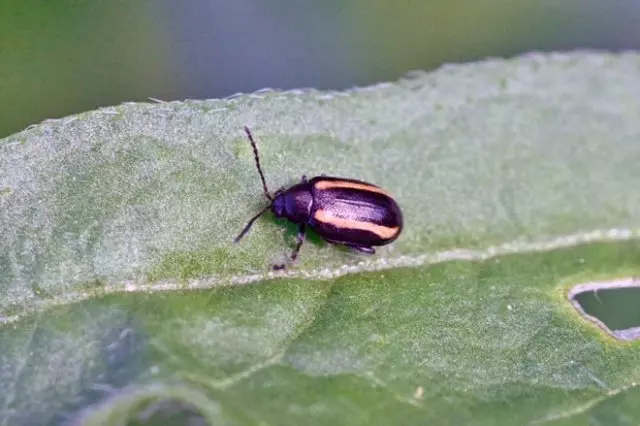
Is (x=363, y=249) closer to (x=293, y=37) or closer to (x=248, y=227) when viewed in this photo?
(x=248, y=227)

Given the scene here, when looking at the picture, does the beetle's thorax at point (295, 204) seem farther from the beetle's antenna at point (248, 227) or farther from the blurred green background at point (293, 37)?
the blurred green background at point (293, 37)

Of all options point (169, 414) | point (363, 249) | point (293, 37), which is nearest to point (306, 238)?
point (363, 249)

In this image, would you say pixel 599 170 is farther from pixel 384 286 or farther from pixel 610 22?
pixel 610 22

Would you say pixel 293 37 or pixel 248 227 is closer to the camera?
pixel 248 227

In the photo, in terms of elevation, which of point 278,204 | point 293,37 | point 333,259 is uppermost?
point 293,37

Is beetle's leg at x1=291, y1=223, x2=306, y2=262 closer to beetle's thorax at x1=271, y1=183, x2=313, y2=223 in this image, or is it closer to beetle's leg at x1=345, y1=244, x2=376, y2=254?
beetle's thorax at x1=271, y1=183, x2=313, y2=223

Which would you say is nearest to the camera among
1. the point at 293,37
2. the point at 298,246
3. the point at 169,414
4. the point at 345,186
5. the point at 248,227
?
the point at 169,414

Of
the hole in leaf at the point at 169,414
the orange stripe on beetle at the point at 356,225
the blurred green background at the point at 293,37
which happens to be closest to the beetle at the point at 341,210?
the orange stripe on beetle at the point at 356,225
